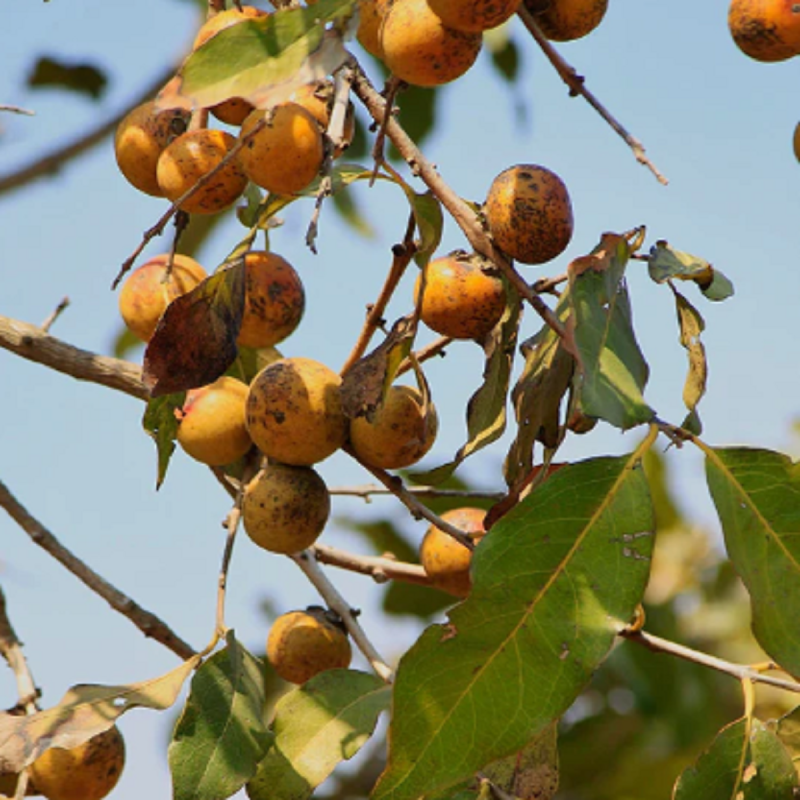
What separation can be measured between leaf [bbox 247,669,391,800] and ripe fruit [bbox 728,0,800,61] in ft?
2.29

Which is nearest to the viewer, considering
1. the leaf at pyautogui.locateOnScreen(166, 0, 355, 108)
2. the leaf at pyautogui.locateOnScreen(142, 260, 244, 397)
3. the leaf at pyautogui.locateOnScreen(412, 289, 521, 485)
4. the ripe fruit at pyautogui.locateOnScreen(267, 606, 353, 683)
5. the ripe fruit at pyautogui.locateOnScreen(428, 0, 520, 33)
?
the leaf at pyautogui.locateOnScreen(166, 0, 355, 108)

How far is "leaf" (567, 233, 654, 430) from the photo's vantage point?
0.91 meters

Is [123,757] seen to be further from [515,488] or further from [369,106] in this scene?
[369,106]

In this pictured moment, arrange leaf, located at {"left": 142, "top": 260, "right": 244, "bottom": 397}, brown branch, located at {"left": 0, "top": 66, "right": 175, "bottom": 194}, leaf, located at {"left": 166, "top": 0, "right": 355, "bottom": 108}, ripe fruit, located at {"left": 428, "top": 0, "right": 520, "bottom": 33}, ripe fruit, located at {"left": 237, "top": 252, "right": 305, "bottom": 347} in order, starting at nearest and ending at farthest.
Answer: leaf, located at {"left": 166, "top": 0, "right": 355, "bottom": 108}, ripe fruit, located at {"left": 428, "top": 0, "right": 520, "bottom": 33}, leaf, located at {"left": 142, "top": 260, "right": 244, "bottom": 397}, ripe fruit, located at {"left": 237, "top": 252, "right": 305, "bottom": 347}, brown branch, located at {"left": 0, "top": 66, "right": 175, "bottom": 194}

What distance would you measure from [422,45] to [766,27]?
311 mm

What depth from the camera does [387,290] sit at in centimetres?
126

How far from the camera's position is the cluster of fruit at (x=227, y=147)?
103 centimetres

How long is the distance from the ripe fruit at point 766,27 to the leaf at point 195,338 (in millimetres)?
485

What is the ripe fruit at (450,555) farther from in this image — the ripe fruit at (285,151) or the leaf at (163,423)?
the ripe fruit at (285,151)

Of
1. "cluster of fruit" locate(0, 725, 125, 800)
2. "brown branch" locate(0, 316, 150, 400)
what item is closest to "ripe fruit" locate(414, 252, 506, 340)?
"brown branch" locate(0, 316, 150, 400)

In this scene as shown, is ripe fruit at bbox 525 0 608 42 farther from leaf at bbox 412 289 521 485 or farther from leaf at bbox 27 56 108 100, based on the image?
leaf at bbox 27 56 108 100

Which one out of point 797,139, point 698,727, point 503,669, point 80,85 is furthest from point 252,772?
point 80,85

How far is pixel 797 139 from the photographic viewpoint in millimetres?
1093

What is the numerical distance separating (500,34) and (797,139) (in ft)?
4.44
